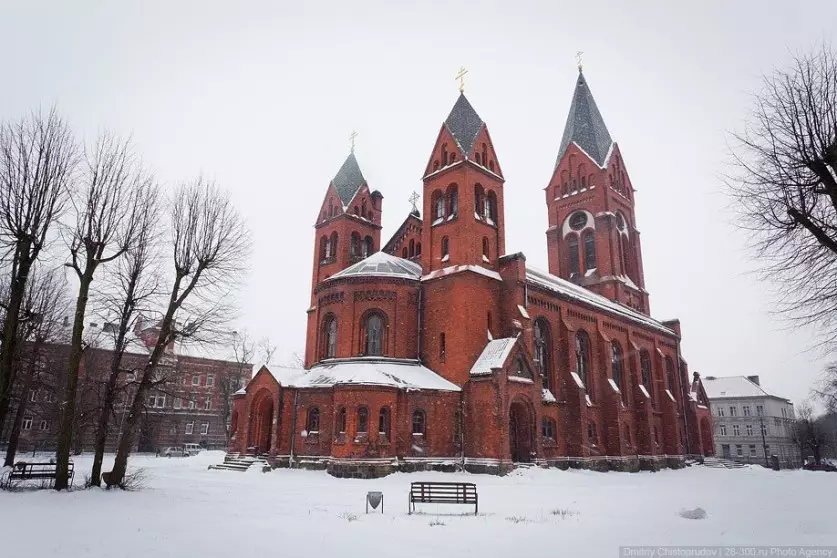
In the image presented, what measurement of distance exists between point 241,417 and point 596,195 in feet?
→ 124

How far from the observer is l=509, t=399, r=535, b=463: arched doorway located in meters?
30.3

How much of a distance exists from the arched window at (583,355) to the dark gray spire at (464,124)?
51.2 ft

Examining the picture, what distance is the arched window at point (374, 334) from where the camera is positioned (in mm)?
32938

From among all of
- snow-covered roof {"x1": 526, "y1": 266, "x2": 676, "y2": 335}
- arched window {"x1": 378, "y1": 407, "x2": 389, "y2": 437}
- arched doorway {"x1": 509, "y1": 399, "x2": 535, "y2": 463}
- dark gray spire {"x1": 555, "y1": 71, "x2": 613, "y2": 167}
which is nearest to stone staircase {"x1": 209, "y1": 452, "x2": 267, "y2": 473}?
arched window {"x1": 378, "y1": 407, "x2": 389, "y2": 437}

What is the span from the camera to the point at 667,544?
36.4ft

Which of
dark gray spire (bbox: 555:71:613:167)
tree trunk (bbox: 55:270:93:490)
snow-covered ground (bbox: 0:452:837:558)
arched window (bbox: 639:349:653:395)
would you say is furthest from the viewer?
dark gray spire (bbox: 555:71:613:167)

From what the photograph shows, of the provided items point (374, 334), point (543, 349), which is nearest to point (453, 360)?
point (374, 334)

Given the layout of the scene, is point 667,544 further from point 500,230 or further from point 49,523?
point 500,230

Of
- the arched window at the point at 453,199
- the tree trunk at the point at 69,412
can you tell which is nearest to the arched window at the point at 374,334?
the arched window at the point at 453,199

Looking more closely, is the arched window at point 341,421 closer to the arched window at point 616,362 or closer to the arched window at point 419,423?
the arched window at point 419,423

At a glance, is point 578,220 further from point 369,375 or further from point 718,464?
point 369,375

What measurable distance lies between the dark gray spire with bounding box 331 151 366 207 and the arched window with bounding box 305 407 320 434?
18.5m

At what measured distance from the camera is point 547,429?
32.4 meters

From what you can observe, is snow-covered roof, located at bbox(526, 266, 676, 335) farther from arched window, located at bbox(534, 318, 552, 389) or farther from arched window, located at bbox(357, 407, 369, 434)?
arched window, located at bbox(357, 407, 369, 434)
